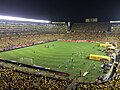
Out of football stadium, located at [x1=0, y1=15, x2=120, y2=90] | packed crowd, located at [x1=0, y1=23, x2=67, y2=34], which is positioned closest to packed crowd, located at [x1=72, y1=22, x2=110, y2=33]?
football stadium, located at [x1=0, y1=15, x2=120, y2=90]

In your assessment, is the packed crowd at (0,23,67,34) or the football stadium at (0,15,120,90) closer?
the football stadium at (0,15,120,90)

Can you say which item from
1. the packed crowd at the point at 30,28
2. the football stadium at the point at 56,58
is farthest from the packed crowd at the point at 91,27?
the packed crowd at the point at 30,28

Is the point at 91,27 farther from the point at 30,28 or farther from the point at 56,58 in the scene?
the point at 56,58

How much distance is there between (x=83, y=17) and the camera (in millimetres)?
107125

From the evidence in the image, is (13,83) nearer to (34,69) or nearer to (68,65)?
(34,69)

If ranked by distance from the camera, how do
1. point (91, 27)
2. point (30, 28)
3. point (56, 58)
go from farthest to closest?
point (91, 27), point (30, 28), point (56, 58)

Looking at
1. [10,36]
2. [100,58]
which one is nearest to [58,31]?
[10,36]

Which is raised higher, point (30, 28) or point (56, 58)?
point (30, 28)

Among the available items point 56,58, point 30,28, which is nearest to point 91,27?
point 30,28

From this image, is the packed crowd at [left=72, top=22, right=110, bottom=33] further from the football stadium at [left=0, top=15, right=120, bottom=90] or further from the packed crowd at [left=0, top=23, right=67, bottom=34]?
the packed crowd at [left=0, top=23, right=67, bottom=34]

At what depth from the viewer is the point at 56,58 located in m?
40.5

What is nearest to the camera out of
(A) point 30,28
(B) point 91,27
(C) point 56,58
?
(C) point 56,58

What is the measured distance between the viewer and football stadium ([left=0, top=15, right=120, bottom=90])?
67.4ft

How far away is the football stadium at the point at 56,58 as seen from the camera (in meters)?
20.5
